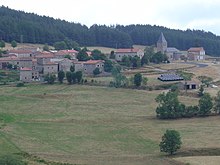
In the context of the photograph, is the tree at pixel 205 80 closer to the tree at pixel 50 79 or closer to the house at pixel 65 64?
the tree at pixel 50 79

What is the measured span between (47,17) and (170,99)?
398ft

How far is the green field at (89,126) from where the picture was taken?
137 feet

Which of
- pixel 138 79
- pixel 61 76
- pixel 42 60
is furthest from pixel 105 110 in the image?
pixel 42 60

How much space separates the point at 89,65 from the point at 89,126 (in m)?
39.6

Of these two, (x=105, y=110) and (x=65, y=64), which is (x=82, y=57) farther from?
(x=105, y=110)

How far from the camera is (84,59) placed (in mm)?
97938

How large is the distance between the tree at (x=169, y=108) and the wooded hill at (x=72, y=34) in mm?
83620

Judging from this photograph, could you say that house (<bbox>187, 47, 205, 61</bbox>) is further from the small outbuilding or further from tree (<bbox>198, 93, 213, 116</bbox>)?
tree (<bbox>198, 93, 213, 116</bbox>)

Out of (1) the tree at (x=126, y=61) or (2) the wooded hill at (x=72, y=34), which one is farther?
(2) the wooded hill at (x=72, y=34)

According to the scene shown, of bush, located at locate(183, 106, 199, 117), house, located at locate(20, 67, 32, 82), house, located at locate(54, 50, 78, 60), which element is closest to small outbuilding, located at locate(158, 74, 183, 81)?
house, located at locate(20, 67, 32, 82)

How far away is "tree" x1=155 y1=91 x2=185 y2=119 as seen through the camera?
5706 cm

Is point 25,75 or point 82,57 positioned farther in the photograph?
point 82,57

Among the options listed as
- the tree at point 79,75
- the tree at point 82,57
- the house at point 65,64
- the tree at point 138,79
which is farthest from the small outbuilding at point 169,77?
the tree at point 82,57

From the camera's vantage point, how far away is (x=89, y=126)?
5306 cm
